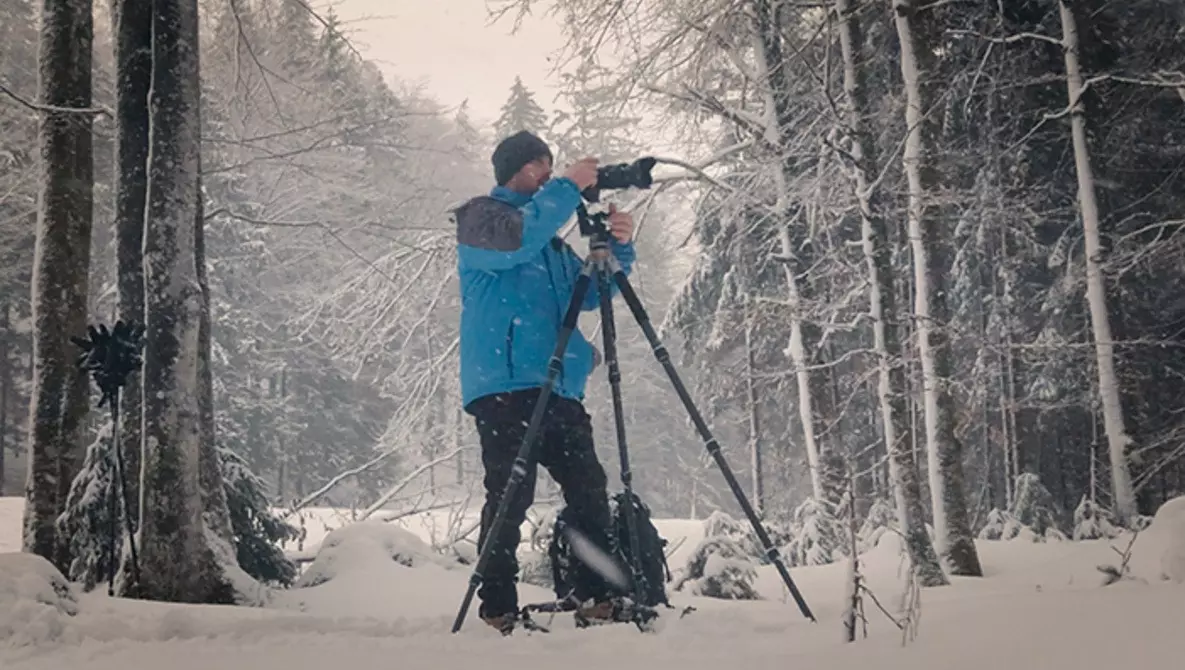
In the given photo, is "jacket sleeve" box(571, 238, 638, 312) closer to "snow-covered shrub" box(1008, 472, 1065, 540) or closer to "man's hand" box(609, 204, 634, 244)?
"man's hand" box(609, 204, 634, 244)

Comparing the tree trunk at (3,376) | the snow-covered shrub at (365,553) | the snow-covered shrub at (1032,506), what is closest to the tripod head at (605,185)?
the snow-covered shrub at (365,553)

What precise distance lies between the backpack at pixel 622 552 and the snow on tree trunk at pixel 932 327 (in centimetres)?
290

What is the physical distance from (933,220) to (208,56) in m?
7.10

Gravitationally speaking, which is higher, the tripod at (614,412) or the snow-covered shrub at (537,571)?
the tripod at (614,412)

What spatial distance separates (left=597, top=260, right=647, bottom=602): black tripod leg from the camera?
9.96 ft

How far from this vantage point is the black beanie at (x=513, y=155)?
136 inches

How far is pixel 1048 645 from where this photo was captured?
6.25 ft

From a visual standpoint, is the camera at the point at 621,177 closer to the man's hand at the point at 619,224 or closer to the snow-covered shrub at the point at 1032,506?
the man's hand at the point at 619,224

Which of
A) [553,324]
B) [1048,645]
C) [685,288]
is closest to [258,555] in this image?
[553,324]

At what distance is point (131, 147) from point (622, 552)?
13.7 feet

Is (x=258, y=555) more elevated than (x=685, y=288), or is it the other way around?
(x=685, y=288)

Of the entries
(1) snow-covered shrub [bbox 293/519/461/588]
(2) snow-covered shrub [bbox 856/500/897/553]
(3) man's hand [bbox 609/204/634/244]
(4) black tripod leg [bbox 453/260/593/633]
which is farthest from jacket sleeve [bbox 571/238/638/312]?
(2) snow-covered shrub [bbox 856/500/897/553]

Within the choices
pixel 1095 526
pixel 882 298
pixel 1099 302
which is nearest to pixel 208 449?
pixel 882 298

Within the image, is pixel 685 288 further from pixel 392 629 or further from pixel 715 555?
pixel 392 629
